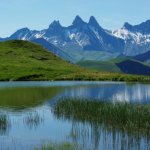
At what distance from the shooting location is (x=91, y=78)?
18988cm

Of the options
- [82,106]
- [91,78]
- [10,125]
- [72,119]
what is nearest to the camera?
[10,125]

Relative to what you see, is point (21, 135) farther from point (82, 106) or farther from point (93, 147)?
point (82, 106)

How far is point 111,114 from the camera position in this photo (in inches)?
1885

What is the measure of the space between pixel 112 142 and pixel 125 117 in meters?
7.23

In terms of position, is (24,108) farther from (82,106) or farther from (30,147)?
(30,147)

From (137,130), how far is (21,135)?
41.0 ft

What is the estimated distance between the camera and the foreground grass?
140 ft

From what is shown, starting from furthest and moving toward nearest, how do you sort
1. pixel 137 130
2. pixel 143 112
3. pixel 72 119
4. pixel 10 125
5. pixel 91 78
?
pixel 91 78
pixel 72 119
pixel 10 125
pixel 143 112
pixel 137 130

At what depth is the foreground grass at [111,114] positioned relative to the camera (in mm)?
42812

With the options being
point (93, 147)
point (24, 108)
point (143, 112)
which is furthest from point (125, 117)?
point (24, 108)

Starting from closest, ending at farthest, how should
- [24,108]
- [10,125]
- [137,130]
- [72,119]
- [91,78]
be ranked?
[137,130] → [10,125] → [72,119] → [24,108] → [91,78]

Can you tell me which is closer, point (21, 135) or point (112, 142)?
point (112, 142)

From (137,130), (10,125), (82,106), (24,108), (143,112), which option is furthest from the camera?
(24,108)

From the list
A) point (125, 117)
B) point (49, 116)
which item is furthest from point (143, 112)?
point (49, 116)
